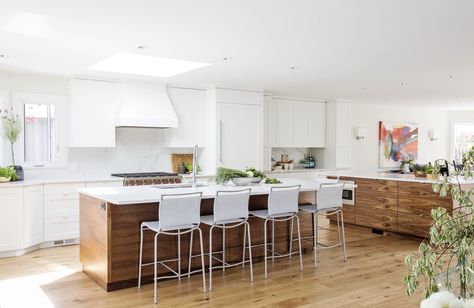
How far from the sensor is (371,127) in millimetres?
10109

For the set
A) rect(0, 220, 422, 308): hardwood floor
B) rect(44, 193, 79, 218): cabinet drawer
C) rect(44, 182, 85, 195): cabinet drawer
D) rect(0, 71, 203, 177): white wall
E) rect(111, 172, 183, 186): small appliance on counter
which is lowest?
rect(0, 220, 422, 308): hardwood floor

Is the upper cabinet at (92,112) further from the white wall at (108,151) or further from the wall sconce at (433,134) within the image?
the wall sconce at (433,134)

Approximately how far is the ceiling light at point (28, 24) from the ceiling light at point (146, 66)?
1.48m

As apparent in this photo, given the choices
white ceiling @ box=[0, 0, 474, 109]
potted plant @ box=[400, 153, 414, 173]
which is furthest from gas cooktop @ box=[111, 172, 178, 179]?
potted plant @ box=[400, 153, 414, 173]

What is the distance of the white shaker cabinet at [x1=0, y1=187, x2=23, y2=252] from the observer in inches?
202

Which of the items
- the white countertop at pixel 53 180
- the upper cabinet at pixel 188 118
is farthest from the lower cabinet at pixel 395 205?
the white countertop at pixel 53 180

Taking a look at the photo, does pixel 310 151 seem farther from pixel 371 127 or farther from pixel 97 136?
pixel 97 136

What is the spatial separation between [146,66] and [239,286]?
331 cm

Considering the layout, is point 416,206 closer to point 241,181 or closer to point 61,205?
point 241,181

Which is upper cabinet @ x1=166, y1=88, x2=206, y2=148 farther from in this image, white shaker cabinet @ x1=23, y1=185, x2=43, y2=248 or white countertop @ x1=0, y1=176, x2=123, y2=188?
white shaker cabinet @ x1=23, y1=185, x2=43, y2=248

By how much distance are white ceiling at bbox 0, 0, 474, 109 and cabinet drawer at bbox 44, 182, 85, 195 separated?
1.52m

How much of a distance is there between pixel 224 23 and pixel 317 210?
7.74ft

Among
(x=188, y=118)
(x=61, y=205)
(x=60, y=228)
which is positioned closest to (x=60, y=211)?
(x=61, y=205)

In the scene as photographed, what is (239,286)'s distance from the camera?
4051mm
